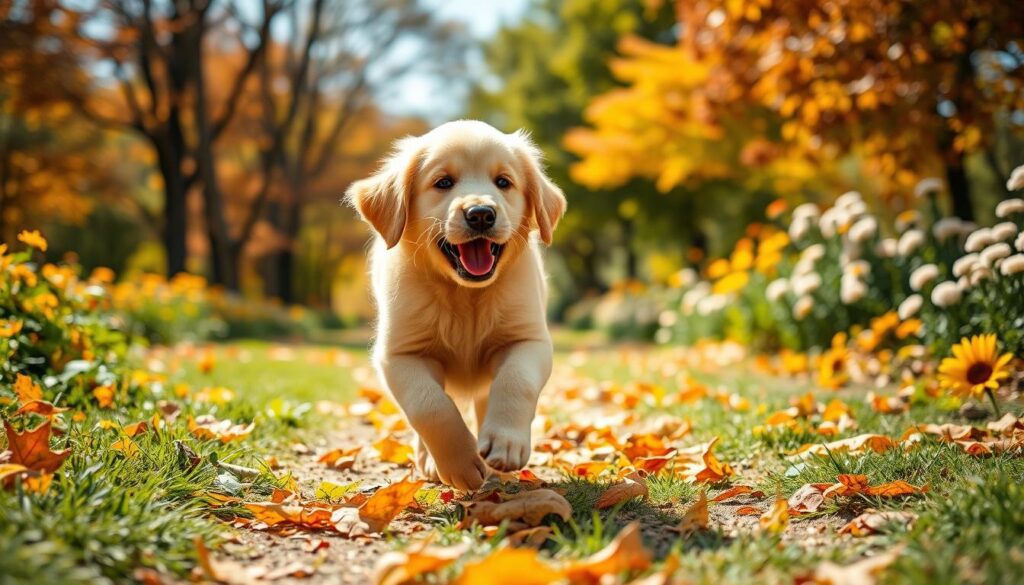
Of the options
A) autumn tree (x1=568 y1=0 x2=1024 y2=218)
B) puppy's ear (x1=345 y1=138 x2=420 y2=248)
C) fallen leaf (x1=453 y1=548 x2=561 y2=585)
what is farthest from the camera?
autumn tree (x1=568 y1=0 x2=1024 y2=218)

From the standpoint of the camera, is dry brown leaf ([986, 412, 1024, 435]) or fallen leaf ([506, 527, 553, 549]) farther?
dry brown leaf ([986, 412, 1024, 435])

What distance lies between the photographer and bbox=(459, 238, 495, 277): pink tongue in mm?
2820

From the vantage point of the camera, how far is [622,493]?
2.44 m

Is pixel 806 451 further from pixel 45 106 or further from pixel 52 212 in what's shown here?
pixel 52 212

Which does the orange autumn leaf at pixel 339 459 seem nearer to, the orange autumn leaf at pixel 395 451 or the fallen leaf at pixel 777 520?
the orange autumn leaf at pixel 395 451

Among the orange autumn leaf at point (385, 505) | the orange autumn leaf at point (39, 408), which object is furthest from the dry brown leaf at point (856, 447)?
the orange autumn leaf at point (39, 408)

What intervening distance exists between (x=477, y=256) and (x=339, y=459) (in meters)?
1.09

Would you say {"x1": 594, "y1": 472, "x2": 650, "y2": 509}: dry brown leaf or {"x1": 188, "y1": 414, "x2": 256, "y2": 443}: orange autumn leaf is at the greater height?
{"x1": 188, "y1": 414, "x2": 256, "y2": 443}: orange autumn leaf

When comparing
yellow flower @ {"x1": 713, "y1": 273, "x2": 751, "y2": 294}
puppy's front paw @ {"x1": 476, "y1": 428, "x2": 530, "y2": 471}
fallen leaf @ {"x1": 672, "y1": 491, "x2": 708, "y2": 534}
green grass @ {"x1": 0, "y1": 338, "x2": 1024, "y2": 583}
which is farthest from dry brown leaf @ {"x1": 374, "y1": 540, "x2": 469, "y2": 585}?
yellow flower @ {"x1": 713, "y1": 273, "x2": 751, "y2": 294}

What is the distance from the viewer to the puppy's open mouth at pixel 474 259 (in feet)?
9.21

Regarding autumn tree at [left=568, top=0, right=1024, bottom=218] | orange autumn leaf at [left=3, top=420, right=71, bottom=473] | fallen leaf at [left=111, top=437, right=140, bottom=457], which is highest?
autumn tree at [left=568, top=0, right=1024, bottom=218]

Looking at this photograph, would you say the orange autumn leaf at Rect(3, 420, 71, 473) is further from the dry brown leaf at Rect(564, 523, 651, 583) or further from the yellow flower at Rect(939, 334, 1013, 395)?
the yellow flower at Rect(939, 334, 1013, 395)

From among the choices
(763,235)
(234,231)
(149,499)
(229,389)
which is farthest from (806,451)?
(234,231)

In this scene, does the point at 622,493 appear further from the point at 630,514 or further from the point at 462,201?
the point at 462,201
